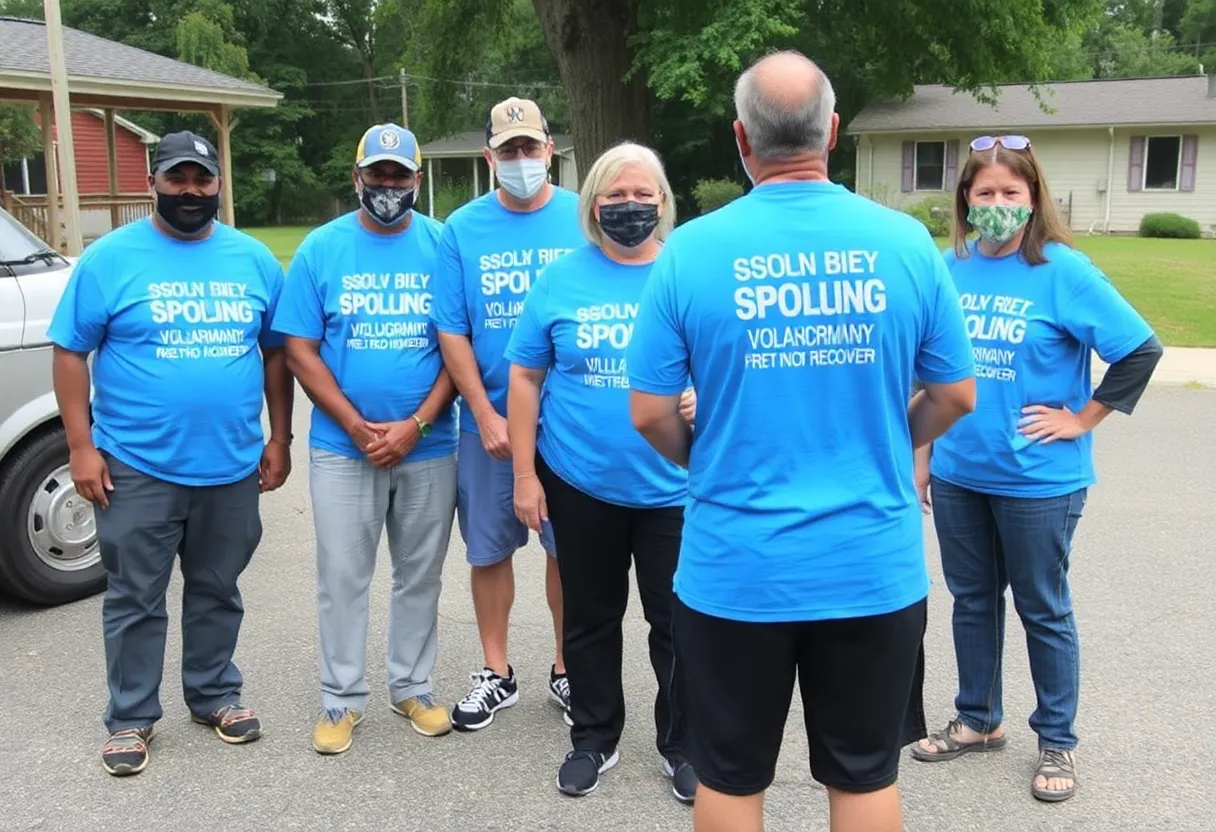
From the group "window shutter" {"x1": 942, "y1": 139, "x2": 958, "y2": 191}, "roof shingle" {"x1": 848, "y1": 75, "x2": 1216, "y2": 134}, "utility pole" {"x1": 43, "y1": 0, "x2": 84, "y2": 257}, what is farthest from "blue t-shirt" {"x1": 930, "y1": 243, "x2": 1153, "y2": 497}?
"window shutter" {"x1": 942, "y1": 139, "x2": 958, "y2": 191}

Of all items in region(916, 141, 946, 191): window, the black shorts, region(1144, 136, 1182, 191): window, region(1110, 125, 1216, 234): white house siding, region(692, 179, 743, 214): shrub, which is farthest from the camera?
region(916, 141, 946, 191): window

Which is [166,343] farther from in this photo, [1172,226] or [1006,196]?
[1172,226]

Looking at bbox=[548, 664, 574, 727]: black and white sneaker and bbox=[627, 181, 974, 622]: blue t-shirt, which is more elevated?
bbox=[627, 181, 974, 622]: blue t-shirt

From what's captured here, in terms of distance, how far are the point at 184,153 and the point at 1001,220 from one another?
2535 mm

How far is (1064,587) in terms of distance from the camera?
134 inches

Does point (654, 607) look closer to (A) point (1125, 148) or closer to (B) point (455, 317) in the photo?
(B) point (455, 317)

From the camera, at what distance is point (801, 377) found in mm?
2191

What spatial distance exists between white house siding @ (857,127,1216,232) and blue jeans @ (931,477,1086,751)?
29489 mm

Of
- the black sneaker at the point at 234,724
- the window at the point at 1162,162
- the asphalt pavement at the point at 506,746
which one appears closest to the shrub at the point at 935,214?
the window at the point at 1162,162

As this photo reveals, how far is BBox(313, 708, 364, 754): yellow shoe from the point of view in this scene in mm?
3744

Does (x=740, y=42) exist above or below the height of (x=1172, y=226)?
above

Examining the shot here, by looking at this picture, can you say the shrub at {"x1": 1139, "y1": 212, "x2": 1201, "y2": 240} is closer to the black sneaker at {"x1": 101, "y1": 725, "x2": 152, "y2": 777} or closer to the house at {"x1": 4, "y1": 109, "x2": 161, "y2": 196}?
the house at {"x1": 4, "y1": 109, "x2": 161, "y2": 196}

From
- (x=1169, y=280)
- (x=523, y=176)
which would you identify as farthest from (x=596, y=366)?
(x=1169, y=280)

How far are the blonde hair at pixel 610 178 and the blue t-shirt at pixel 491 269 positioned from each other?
0.36 meters
